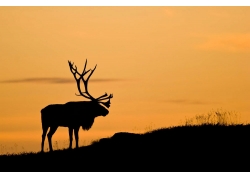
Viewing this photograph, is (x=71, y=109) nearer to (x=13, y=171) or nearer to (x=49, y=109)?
(x=49, y=109)

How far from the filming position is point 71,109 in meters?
28.9

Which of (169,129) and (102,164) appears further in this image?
(169,129)

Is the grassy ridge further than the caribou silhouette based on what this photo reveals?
No

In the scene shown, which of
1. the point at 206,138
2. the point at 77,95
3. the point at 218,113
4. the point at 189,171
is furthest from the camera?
the point at 77,95

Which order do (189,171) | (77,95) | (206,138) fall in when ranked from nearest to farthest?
(189,171) → (206,138) → (77,95)

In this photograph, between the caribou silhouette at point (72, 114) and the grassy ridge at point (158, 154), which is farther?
the caribou silhouette at point (72, 114)

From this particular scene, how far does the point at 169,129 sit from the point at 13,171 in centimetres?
547

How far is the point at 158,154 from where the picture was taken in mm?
25078

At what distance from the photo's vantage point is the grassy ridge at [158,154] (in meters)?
24.0

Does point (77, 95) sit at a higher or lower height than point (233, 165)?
higher

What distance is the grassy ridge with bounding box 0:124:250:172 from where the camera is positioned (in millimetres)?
24016

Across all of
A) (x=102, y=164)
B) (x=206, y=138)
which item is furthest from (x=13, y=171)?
(x=206, y=138)

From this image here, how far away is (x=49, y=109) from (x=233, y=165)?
25.9ft

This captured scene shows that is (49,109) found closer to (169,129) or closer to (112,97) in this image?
(112,97)
